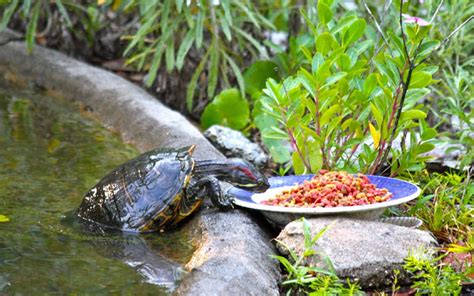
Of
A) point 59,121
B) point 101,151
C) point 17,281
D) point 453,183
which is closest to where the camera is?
point 17,281

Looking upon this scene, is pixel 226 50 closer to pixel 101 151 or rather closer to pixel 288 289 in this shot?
pixel 101 151

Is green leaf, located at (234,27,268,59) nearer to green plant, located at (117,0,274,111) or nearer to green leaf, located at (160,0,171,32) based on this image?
green plant, located at (117,0,274,111)

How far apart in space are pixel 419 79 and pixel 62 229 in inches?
66.4

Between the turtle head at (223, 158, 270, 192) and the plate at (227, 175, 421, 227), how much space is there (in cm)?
6

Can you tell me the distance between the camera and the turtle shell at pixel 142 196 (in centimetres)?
342

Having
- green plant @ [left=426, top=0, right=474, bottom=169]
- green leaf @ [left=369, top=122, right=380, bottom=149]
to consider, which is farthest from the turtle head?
green plant @ [left=426, top=0, right=474, bottom=169]

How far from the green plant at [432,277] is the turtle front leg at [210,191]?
2.84 ft

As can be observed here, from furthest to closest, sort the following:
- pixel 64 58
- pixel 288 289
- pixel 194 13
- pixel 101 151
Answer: pixel 64 58
pixel 194 13
pixel 101 151
pixel 288 289

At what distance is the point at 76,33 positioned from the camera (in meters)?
6.49

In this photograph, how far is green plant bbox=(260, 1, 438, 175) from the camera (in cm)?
344

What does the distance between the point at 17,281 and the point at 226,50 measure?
318 centimetres

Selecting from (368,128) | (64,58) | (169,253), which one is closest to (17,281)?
(169,253)

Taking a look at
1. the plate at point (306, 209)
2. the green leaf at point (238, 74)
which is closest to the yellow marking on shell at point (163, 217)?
the plate at point (306, 209)

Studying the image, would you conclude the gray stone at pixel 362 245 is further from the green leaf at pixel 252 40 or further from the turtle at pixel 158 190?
the green leaf at pixel 252 40
